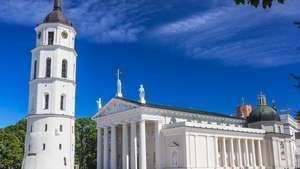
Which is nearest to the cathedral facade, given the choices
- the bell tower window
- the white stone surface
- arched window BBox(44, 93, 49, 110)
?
the white stone surface

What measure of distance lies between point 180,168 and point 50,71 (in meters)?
24.7

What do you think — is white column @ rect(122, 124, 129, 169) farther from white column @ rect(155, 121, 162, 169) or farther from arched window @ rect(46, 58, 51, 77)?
arched window @ rect(46, 58, 51, 77)

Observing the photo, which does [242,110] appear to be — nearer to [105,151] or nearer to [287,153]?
[287,153]

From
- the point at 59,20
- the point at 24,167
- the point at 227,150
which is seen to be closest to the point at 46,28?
the point at 59,20

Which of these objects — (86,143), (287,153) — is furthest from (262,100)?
(86,143)

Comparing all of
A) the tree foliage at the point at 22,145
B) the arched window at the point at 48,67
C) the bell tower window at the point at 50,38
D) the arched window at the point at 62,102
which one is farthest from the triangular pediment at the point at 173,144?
the tree foliage at the point at 22,145

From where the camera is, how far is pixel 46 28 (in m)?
59.3

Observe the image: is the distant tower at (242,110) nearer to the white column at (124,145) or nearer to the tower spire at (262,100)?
the tower spire at (262,100)

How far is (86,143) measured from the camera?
83.9 meters

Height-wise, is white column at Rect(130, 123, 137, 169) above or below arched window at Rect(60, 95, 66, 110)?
below

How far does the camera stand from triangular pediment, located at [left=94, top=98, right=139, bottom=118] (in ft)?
203

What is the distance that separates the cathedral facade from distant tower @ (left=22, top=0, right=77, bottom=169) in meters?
8.98

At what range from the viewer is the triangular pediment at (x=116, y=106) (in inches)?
2438

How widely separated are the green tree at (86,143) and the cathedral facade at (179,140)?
47.7 feet
